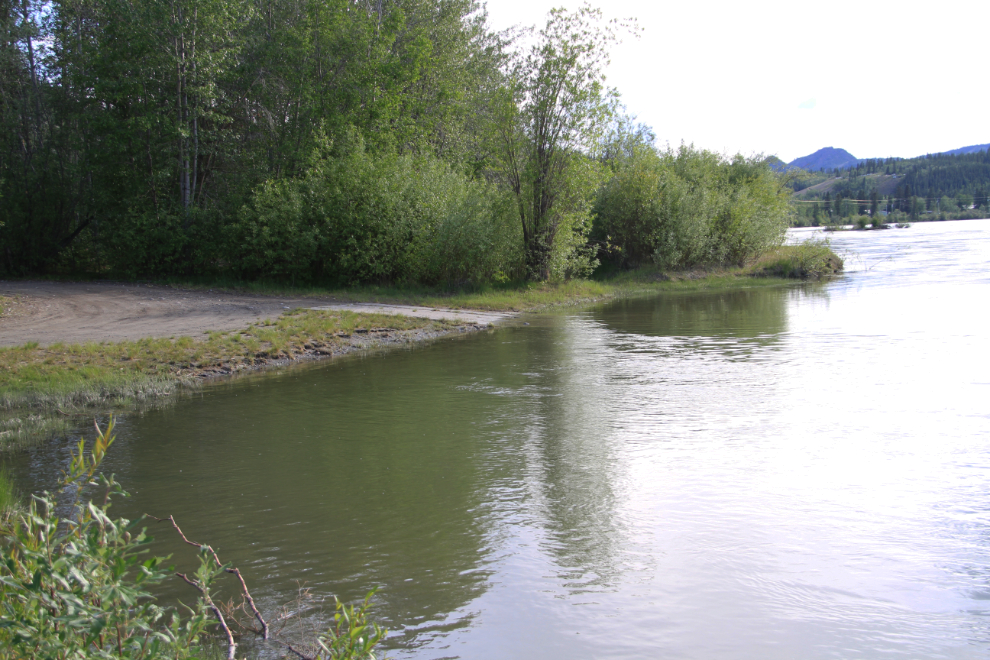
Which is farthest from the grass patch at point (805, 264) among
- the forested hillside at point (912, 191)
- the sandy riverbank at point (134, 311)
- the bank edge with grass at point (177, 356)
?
the forested hillside at point (912, 191)

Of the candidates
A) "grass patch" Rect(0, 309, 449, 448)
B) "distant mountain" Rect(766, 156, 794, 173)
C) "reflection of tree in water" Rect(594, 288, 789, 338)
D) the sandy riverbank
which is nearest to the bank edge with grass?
"grass patch" Rect(0, 309, 449, 448)

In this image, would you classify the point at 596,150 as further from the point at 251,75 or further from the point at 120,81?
the point at 120,81

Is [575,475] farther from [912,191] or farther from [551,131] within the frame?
[912,191]

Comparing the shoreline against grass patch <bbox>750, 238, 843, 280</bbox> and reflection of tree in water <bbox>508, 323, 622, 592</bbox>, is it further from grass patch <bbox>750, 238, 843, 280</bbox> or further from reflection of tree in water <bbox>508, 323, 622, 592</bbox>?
grass patch <bbox>750, 238, 843, 280</bbox>

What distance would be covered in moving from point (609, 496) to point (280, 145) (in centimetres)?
2432

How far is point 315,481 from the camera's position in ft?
25.9

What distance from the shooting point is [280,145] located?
91.2ft

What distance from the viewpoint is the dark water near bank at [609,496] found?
16.5ft

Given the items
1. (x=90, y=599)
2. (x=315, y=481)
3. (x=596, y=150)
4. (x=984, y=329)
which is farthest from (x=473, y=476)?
(x=596, y=150)

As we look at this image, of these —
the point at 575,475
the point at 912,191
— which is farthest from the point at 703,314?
the point at 912,191

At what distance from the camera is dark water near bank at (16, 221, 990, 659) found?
16.5 ft

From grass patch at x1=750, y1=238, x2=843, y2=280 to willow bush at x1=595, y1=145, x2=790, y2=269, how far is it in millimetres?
1457

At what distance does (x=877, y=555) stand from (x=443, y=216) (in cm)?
2097

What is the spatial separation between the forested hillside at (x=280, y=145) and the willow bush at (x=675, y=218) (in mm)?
5893
